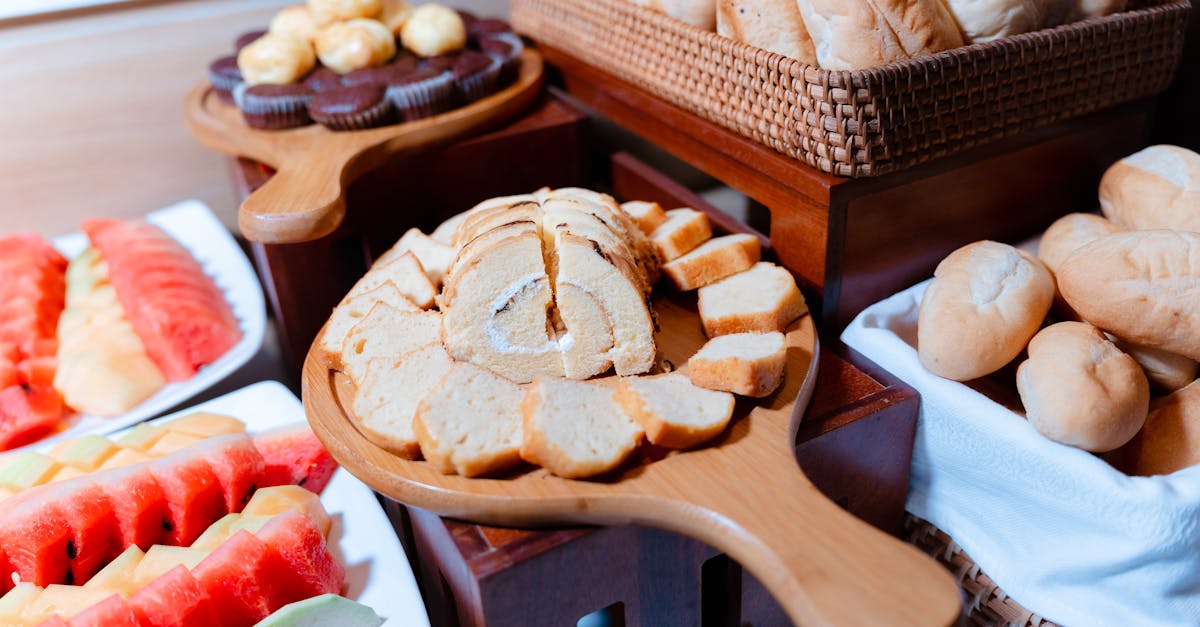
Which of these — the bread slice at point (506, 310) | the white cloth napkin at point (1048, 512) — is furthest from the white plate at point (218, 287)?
the white cloth napkin at point (1048, 512)

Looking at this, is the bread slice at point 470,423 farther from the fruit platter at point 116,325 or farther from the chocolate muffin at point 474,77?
the chocolate muffin at point 474,77

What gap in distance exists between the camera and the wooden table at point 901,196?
1189 mm

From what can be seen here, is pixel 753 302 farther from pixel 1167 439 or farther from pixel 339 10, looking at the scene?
pixel 339 10

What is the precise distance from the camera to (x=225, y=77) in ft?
5.70

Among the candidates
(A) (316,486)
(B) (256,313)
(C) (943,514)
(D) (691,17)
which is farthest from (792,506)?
(B) (256,313)

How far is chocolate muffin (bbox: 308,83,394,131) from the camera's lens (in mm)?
1549

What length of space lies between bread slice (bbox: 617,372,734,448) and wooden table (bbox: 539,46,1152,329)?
31cm

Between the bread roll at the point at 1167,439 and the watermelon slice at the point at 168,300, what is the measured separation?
1438 millimetres

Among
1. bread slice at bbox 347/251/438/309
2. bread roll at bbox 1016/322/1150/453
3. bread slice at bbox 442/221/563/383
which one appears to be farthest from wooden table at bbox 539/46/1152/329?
bread slice at bbox 347/251/438/309

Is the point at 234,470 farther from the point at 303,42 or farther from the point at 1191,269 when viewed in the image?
the point at 1191,269

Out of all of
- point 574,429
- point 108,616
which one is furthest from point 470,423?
point 108,616

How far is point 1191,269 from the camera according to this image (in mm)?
1016

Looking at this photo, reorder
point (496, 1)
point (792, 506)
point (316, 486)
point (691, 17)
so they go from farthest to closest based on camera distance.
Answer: point (496, 1) → point (691, 17) → point (316, 486) → point (792, 506)

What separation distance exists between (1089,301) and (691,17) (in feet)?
2.36
